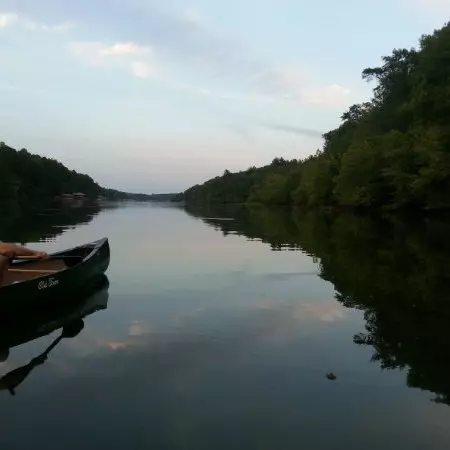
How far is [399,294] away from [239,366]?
7.67 m

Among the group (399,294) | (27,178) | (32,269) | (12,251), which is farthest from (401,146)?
(27,178)

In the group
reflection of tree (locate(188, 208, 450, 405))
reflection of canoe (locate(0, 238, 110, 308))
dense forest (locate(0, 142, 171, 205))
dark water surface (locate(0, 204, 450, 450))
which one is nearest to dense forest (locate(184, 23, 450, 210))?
reflection of tree (locate(188, 208, 450, 405))

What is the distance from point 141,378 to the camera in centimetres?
852

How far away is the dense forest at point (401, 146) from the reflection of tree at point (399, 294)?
21375mm

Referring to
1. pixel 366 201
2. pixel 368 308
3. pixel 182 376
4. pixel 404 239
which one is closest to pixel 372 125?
pixel 366 201

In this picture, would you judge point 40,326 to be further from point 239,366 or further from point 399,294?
point 399,294

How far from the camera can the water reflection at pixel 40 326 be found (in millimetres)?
8836

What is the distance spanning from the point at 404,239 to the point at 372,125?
169 feet

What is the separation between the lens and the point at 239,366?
9.11 meters

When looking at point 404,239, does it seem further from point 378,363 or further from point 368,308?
point 378,363

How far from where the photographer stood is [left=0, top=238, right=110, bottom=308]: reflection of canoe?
38.8 feet

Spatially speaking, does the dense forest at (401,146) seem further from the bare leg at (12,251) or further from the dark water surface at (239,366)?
the bare leg at (12,251)

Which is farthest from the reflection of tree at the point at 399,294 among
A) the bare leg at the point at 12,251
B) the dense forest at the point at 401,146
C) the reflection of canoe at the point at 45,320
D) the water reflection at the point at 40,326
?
the dense forest at the point at 401,146

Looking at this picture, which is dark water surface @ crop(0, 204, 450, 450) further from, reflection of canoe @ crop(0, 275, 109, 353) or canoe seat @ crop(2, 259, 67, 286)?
canoe seat @ crop(2, 259, 67, 286)
